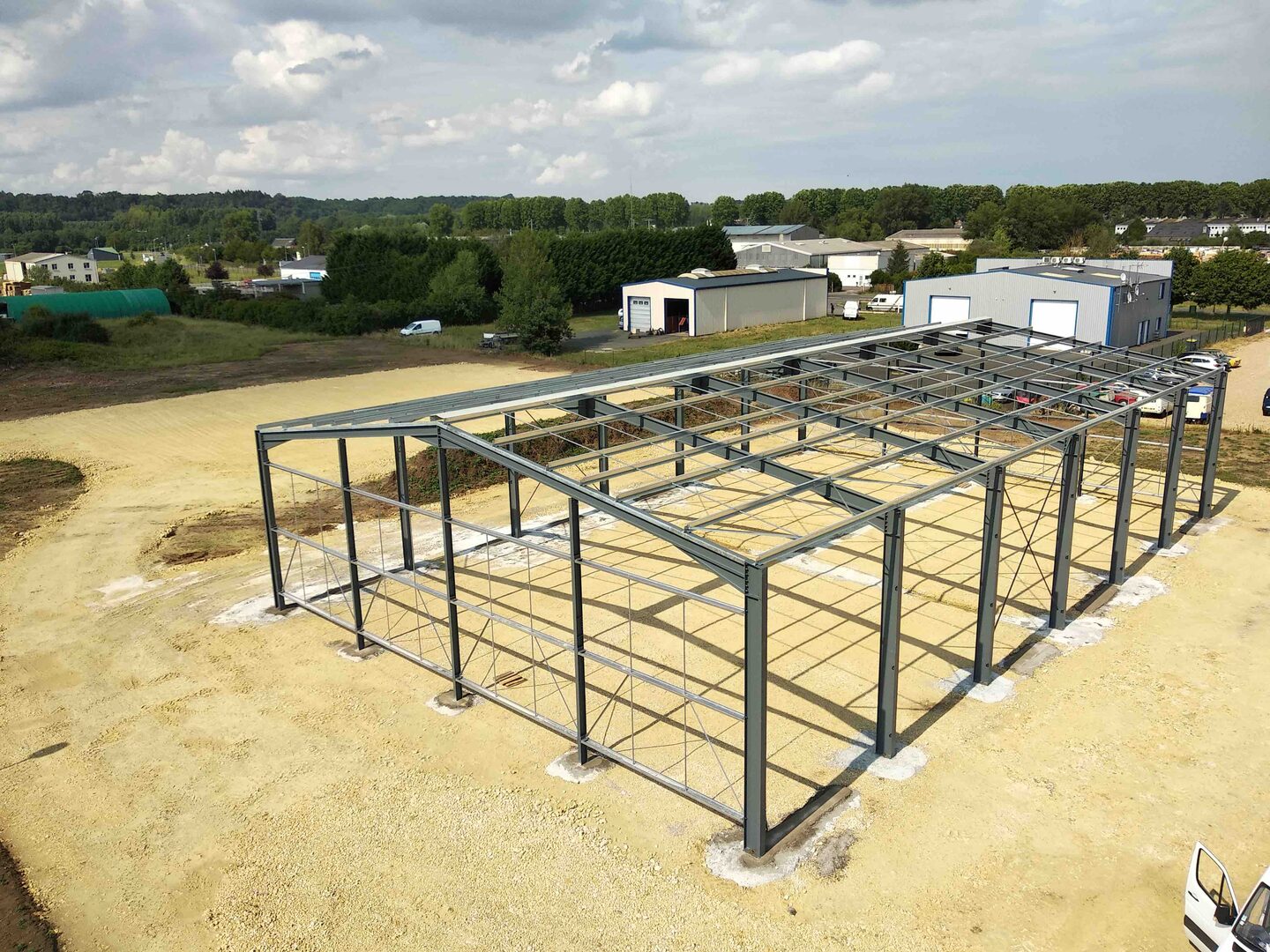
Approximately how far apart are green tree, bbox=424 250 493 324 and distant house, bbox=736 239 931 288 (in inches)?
1337

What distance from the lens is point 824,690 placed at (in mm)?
14523

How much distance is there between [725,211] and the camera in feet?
→ 576

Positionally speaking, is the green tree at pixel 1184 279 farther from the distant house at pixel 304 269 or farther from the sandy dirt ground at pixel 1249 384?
the distant house at pixel 304 269

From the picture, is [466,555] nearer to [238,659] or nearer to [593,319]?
[238,659]

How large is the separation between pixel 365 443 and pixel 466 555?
12.0 meters

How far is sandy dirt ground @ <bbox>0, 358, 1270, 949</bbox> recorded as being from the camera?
391 inches

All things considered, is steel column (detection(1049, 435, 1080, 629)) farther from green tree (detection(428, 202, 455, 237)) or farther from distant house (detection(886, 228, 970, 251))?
green tree (detection(428, 202, 455, 237))

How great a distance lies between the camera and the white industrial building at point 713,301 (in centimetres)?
5750

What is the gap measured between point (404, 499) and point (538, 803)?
790 centimetres

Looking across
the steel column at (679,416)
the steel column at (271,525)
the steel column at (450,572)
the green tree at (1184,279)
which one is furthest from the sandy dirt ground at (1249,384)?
the steel column at (271,525)

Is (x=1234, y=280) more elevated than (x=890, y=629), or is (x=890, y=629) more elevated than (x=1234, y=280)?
(x=1234, y=280)

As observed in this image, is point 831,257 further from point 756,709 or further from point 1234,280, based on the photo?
point 756,709

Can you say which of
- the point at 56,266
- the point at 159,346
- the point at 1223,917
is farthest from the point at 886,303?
the point at 56,266

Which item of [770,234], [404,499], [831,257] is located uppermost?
[770,234]
